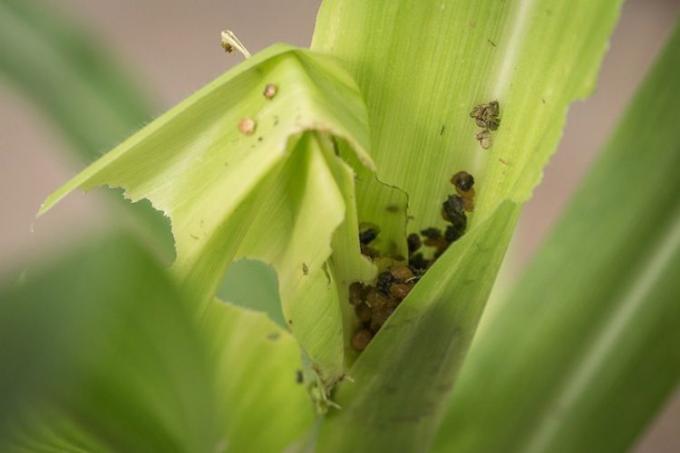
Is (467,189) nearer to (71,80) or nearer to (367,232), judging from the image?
(367,232)

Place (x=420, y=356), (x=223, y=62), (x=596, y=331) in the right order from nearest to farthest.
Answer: (x=420, y=356)
(x=596, y=331)
(x=223, y=62)

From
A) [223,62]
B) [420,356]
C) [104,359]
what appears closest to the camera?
[104,359]

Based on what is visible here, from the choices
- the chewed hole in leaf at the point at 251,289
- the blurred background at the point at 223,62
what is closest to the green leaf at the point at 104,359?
the chewed hole in leaf at the point at 251,289

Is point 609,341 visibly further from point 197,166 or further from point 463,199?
point 197,166

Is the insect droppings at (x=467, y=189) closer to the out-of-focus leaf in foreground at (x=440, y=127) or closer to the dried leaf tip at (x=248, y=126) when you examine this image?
the out-of-focus leaf in foreground at (x=440, y=127)

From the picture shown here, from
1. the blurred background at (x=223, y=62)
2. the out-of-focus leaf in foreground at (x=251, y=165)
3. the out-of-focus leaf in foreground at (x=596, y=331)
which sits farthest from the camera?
the blurred background at (x=223, y=62)

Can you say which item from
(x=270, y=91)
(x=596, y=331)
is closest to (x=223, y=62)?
(x=596, y=331)

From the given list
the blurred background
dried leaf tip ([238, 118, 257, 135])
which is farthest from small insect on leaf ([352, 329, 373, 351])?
the blurred background

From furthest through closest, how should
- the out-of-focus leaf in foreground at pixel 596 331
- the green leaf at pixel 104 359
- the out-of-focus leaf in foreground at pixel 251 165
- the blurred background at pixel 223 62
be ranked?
the blurred background at pixel 223 62 → the out-of-focus leaf in foreground at pixel 596 331 → the out-of-focus leaf in foreground at pixel 251 165 → the green leaf at pixel 104 359
